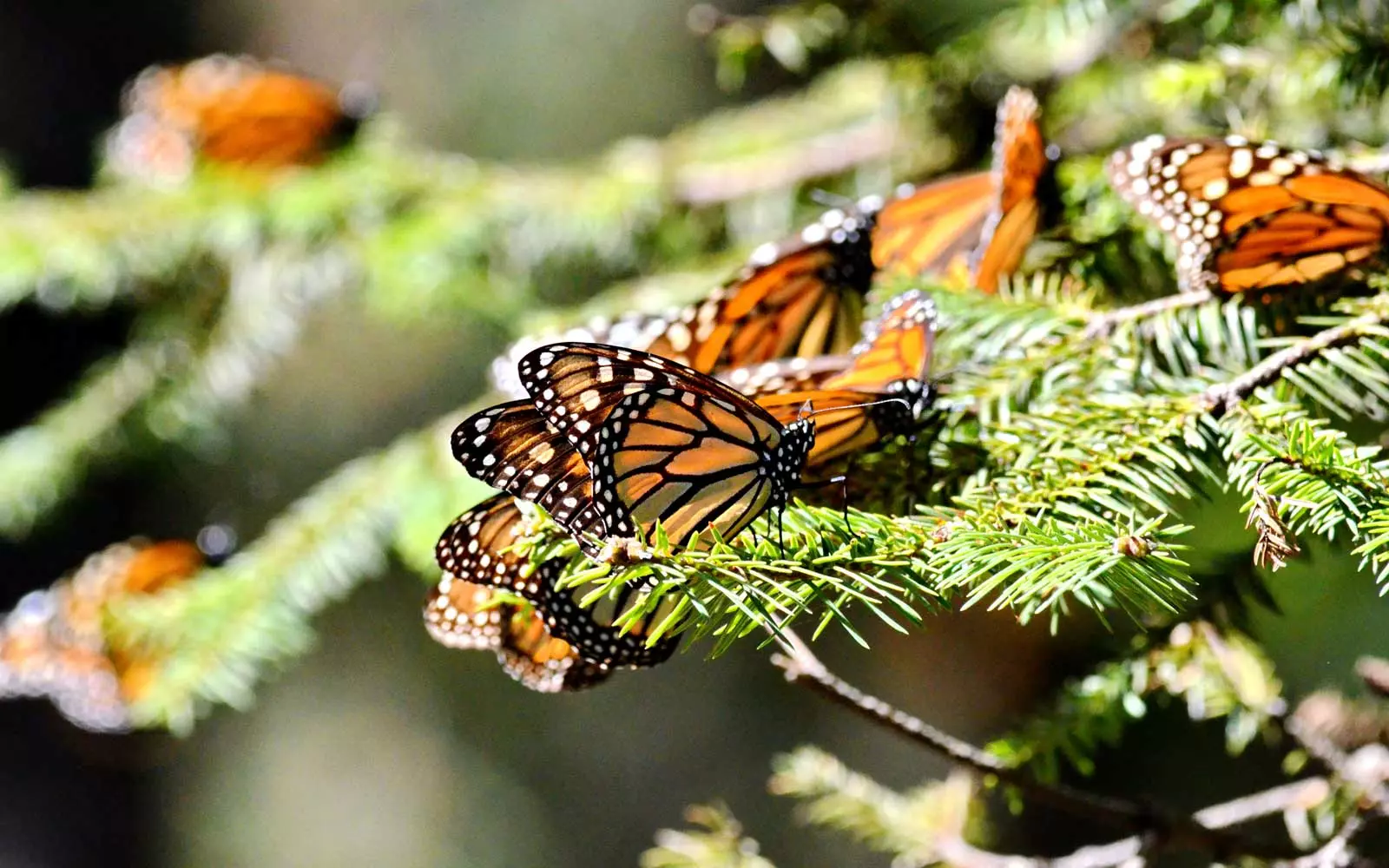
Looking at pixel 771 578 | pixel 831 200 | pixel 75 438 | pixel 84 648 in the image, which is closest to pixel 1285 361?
pixel 771 578

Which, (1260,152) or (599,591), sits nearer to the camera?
(599,591)

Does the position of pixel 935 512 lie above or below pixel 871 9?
below

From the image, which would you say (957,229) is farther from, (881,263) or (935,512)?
(935,512)

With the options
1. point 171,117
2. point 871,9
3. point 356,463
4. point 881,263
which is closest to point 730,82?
point 871,9

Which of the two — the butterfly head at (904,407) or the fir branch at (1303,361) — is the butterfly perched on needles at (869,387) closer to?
the butterfly head at (904,407)

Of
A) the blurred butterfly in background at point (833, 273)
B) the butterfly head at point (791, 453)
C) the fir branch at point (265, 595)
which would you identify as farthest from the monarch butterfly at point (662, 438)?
the fir branch at point (265, 595)

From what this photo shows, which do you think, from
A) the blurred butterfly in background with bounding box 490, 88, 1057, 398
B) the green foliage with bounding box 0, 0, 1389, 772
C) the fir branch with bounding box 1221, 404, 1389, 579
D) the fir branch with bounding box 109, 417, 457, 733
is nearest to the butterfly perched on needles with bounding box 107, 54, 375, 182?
the green foliage with bounding box 0, 0, 1389, 772
